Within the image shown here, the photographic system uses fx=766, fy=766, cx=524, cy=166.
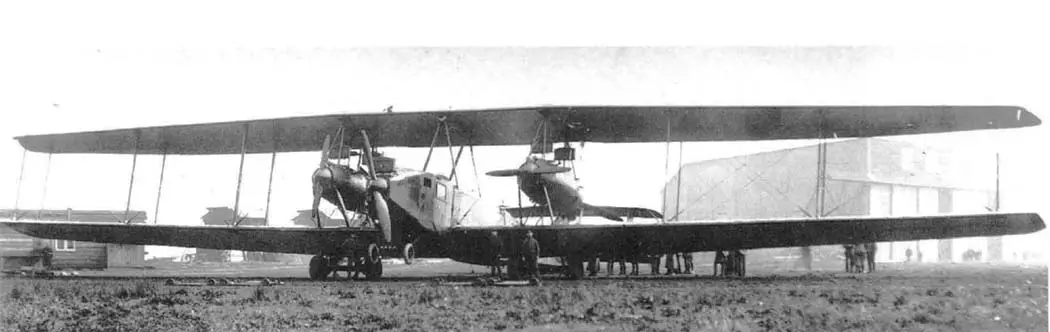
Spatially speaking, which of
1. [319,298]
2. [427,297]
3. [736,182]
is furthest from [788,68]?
[736,182]

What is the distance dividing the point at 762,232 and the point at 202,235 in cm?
1222

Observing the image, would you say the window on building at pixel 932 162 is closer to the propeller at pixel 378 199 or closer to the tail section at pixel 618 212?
the tail section at pixel 618 212

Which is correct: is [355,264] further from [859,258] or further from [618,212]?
[859,258]

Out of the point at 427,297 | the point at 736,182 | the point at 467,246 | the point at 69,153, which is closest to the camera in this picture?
the point at 427,297

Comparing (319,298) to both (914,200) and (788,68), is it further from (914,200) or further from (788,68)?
(914,200)

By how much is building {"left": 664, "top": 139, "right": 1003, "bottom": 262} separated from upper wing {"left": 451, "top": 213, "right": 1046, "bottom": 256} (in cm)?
1690

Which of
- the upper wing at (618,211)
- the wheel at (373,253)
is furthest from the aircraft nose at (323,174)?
the upper wing at (618,211)

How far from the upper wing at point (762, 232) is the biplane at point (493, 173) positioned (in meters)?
0.04

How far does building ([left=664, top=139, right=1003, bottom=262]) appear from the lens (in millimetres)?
36188

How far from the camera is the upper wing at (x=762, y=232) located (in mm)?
13930

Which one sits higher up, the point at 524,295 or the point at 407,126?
the point at 407,126

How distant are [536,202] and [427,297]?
7.07 meters

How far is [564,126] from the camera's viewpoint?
52.1ft

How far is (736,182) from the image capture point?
46594mm
